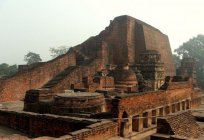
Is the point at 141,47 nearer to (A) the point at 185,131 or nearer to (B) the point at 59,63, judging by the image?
(B) the point at 59,63

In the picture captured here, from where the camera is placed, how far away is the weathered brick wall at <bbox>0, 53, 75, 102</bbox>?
1853 centimetres

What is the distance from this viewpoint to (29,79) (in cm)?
2025

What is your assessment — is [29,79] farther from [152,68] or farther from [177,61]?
[177,61]

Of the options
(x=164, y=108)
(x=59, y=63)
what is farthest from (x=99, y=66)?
(x=164, y=108)

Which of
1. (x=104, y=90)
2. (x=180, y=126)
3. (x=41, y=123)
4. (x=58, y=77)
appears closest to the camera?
(x=180, y=126)

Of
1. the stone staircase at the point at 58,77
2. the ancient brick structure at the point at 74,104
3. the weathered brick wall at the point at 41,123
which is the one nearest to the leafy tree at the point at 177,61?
the stone staircase at the point at 58,77

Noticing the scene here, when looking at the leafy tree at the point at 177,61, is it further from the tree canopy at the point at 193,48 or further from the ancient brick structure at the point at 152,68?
the ancient brick structure at the point at 152,68

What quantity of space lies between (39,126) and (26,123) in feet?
2.92

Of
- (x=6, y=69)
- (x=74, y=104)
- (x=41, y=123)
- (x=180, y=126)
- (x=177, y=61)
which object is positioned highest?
(x=177, y=61)

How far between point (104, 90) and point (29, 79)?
21.5 feet

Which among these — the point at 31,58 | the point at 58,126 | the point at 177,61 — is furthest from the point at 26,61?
the point at 58,126

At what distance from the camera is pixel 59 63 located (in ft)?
76.6

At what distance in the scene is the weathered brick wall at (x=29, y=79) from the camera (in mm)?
18531

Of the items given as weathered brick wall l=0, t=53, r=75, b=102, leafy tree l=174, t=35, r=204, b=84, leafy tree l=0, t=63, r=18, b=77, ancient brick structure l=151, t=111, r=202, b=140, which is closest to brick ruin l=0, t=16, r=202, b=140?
weathered brick wall l=0, t=53, r=75, b=102
